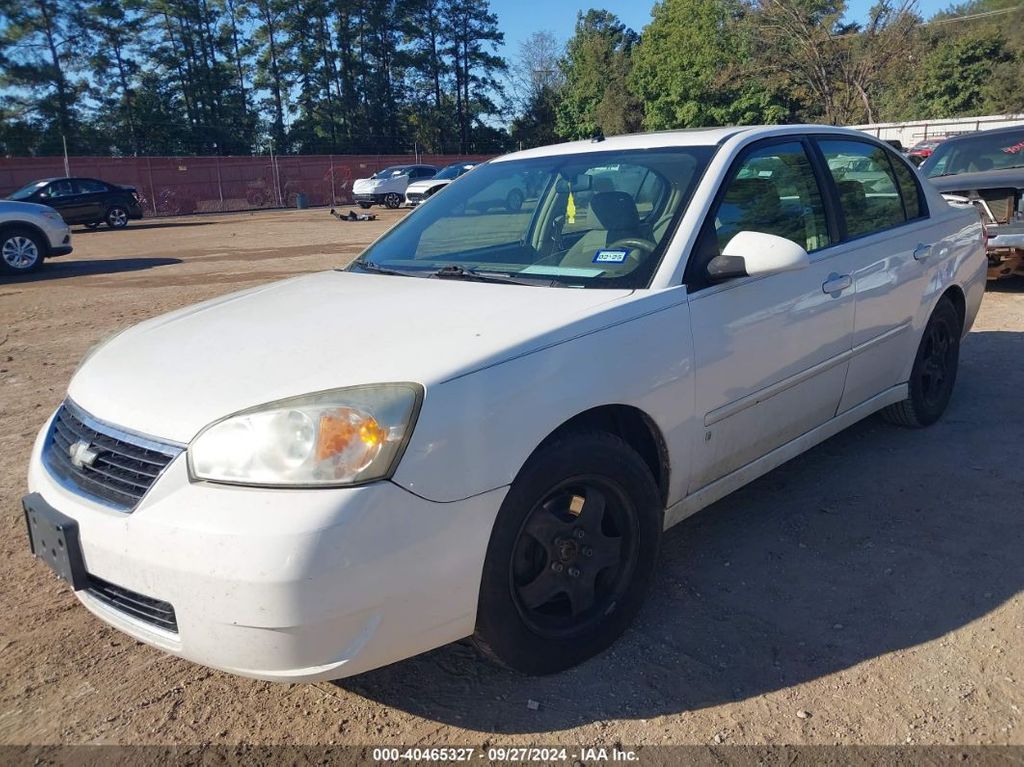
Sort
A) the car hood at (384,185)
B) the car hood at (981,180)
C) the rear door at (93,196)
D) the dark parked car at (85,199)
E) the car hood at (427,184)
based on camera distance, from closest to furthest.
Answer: the car hood at (981,180) → the dark parked car at (85,199) → the rear door at (93,196) → the car hood at (427,184) → the car hood at (384,185)

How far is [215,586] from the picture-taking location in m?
2.04

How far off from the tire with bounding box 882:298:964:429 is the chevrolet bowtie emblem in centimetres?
391

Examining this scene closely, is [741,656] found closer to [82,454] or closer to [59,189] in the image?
[82,454]

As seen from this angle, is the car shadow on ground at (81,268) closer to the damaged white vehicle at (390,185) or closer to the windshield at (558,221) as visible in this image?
the windshield at (558,221)

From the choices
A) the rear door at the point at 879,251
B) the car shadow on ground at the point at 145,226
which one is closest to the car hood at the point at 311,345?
the rear door at the point at 879,251

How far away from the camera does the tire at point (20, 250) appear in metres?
13.3

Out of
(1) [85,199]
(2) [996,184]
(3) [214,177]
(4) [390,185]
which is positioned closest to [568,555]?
(2) [996,184]

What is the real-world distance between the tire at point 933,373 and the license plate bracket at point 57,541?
13.1 ft

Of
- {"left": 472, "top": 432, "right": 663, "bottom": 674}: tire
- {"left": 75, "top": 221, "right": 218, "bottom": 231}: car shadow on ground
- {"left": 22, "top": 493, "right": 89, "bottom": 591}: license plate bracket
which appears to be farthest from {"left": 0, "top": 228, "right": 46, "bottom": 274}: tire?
{"left": 472, "top": 432, "right": 663, "bottom": 674}: tire

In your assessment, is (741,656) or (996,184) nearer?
(741,656)

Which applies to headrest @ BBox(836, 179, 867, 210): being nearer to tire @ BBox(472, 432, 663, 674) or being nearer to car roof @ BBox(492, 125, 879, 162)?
car roof @ BBox(492, 125, 879, 162)

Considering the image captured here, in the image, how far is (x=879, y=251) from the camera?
396cm

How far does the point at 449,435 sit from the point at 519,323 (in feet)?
1.72

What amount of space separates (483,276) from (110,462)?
1458mm
